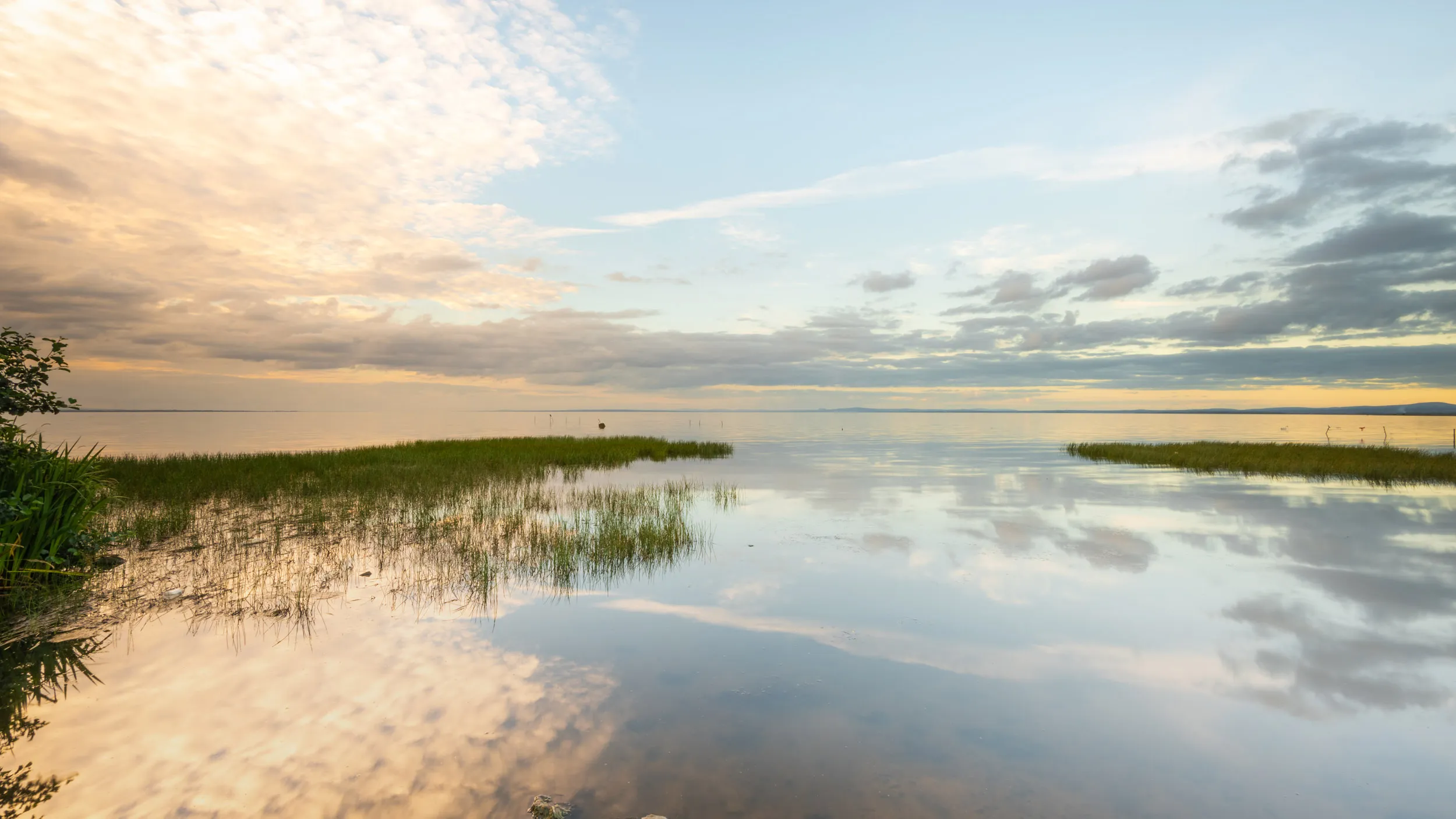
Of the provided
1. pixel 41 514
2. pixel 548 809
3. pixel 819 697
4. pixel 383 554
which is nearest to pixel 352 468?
pixel 383 554

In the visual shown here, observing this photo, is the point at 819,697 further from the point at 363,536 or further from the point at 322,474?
the point at 322,474

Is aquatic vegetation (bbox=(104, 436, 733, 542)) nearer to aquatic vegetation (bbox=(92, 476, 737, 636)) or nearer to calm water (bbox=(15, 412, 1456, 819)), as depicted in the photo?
aquatic vegetation (bbox=(92, 476, 737, 636))

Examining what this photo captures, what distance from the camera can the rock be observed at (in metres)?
5.47

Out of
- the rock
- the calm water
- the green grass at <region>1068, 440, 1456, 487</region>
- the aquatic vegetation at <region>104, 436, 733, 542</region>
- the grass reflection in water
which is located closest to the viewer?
the rock

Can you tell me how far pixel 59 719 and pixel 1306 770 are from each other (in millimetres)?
14006

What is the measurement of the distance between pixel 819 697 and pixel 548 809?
3724 millimetres

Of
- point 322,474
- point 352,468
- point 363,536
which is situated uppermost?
point 352,468

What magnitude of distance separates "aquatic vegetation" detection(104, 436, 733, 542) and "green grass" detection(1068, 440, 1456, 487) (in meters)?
34.3

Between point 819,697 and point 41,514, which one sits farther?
point 41,514

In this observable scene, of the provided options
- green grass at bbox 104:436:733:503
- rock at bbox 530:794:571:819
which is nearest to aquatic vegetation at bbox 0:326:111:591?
green grass at bbox 104:436:733:503

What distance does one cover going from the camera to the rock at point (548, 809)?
18.0ft

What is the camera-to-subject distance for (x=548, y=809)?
5.55 meters

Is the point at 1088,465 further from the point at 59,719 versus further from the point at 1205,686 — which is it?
the point at 59,719

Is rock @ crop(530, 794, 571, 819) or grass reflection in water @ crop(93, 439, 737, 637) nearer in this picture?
rock @ crop(530, 794, 571, 819)
